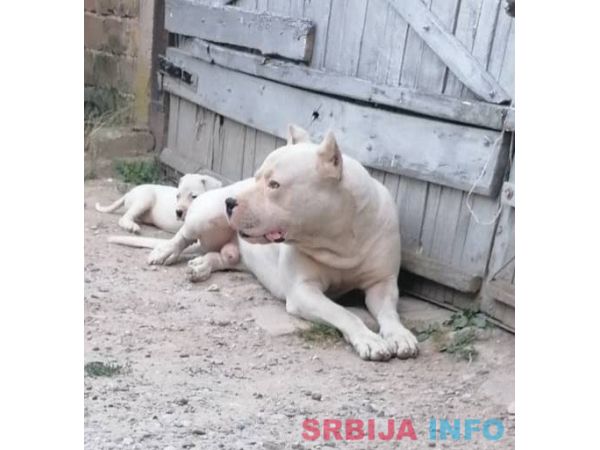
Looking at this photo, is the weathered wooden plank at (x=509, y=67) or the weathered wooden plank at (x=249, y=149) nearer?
A: the weathered wooden plank at (x=509, y=67)

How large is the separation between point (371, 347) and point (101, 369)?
2.75ft

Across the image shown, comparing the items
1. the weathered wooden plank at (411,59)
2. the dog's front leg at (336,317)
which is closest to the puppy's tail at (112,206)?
the dog's front leg at (336,317)

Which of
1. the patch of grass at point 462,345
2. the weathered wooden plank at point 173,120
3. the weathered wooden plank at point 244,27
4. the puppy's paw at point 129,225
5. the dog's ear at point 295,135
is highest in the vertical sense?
the weathered wooden plank at point 244,27

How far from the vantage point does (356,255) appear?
127 inches

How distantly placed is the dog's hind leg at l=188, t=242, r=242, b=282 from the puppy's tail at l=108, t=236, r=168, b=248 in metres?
0.21

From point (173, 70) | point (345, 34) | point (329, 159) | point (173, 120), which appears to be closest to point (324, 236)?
point (329, 159)

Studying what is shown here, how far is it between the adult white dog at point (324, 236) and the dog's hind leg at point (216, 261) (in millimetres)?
11

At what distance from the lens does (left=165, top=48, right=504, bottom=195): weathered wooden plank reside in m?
3.14

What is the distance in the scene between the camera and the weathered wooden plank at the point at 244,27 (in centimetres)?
356

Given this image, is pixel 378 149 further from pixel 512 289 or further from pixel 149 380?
pixel 149 380

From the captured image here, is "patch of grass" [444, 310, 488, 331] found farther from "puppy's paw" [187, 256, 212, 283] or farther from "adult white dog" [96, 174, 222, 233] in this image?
"adult white dog" [96, 174, 222, 233]

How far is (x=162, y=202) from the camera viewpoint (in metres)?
3.96

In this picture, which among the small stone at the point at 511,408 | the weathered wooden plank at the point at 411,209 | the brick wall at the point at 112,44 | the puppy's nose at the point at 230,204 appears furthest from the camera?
the weathered wooden plank at the point at 411,209

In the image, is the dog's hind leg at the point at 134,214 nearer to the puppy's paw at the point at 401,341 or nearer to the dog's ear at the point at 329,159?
Answer: the dog's ear at the point at 329,159
